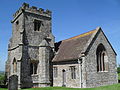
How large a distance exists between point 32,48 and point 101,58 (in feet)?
33.3

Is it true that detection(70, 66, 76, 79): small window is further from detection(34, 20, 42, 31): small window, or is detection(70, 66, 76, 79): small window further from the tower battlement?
the tower battlement

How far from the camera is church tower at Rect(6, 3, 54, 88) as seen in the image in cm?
2305

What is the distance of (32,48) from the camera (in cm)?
2430

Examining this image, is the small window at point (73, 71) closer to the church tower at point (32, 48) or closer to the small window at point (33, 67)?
the church tower at point (32, 48)

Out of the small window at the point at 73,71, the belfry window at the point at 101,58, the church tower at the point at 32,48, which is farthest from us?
the church tower at the point at 32,48

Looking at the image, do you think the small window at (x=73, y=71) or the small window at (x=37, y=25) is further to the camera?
the small window at (x=37, y=25)

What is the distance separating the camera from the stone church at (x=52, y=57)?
20.3 m

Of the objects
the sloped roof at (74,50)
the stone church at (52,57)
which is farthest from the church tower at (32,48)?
the sloped roof at (74,50)

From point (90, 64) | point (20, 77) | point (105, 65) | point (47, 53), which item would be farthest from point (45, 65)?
point (105, 65)

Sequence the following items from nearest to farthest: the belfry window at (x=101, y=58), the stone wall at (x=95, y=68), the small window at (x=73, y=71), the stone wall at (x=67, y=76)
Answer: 1. the stone wall at (x=95, y=68)
2. the stone wall at (x=67, y=76)
3. the small window at (x=73, y=71)
4. the belfry window at (x=101, y=58)

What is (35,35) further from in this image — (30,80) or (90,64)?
(90,64)

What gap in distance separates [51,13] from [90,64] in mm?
11894

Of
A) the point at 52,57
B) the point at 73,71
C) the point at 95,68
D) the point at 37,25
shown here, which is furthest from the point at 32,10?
the point at 95,68

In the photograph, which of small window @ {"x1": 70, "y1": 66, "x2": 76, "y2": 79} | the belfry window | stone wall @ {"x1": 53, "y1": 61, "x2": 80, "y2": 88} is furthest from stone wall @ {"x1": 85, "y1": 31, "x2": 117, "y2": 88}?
small window @ {"x1": 70, "y1": 66, "x2": 76, "y2": 79}
